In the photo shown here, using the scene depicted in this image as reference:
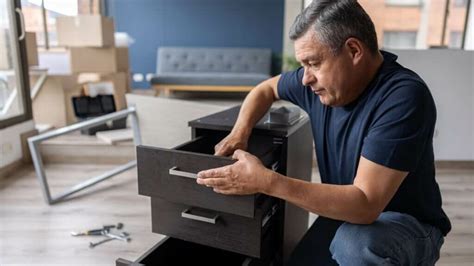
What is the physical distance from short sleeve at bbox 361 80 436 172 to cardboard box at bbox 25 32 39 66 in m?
2.60

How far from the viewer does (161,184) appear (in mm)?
911

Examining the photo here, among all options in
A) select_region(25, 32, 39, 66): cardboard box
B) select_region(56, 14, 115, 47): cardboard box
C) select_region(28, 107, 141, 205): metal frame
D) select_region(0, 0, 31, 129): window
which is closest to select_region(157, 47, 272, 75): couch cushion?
select_region(56, 14, 115, 47): cardboard box

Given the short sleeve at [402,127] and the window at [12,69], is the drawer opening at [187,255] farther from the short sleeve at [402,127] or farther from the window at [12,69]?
the window at [12,69]

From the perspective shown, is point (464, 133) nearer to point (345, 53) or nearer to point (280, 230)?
point (280, 230)

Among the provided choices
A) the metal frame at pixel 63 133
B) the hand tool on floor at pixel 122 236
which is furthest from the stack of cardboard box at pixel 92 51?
the hand tool on floor at pixel 122 236

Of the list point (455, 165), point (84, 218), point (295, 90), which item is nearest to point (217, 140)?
point (295, 90)

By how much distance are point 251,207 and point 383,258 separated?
30 centimetres

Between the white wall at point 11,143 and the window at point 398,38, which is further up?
the window at point 398,38

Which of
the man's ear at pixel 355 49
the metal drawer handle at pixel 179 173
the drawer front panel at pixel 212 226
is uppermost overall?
the man's ear at pixel 355 49

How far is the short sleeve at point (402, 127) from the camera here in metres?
0.75

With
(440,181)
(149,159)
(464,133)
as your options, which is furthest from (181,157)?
(464,133)

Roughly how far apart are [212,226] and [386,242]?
420mm

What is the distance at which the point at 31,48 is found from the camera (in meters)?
2.74

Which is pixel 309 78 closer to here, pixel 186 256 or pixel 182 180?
pixel 182 180
